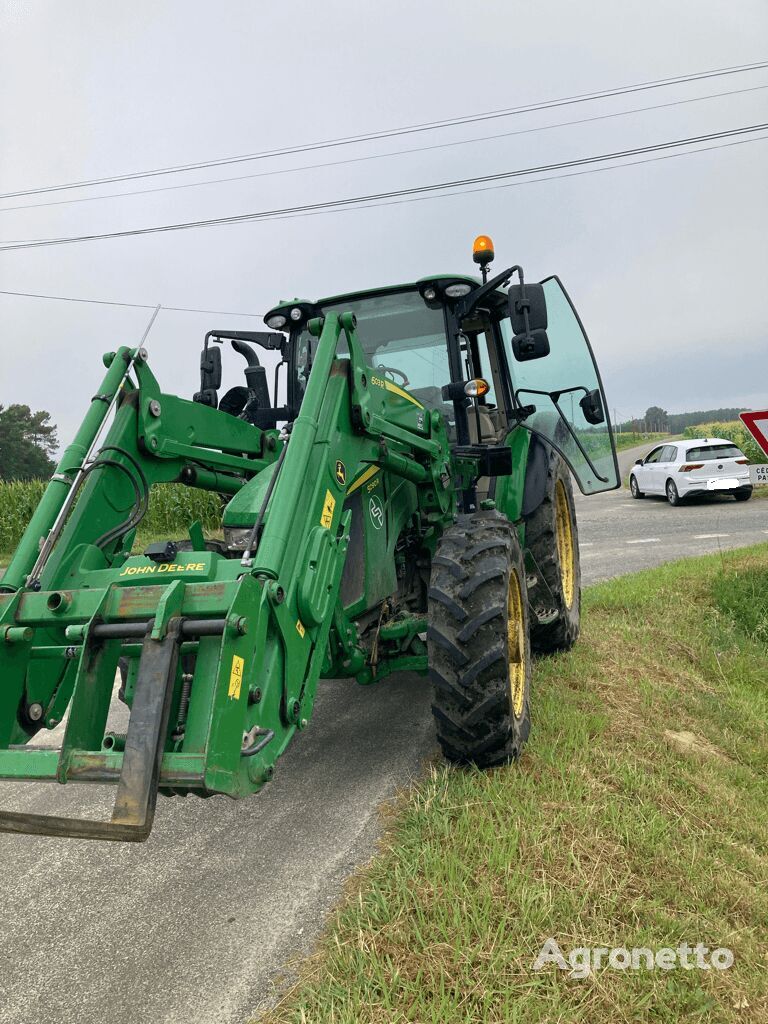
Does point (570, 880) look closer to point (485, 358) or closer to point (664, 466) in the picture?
point (485, 358)

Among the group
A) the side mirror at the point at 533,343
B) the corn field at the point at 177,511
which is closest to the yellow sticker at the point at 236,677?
the side mirror at the point at 533,343

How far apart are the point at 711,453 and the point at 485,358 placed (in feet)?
45.0

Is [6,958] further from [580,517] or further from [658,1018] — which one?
[580,517]

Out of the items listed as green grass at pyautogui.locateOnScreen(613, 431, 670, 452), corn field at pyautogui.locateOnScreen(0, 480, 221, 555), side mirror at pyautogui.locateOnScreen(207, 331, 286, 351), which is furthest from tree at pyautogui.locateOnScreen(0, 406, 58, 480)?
green grass at pyautogui.locateOnScreen(613, 431, 670, 452)

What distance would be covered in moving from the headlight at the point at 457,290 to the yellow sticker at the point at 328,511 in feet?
6.08

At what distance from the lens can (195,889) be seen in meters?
3.01

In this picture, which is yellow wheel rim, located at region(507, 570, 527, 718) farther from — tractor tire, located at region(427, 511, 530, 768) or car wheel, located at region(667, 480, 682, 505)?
car wheel, located at region(667, 480, 682, 505)

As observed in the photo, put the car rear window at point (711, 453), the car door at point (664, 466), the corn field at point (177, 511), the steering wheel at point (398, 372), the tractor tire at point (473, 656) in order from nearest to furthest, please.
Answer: the tractor tire at point (473, 656) < the steering wheel at point (398, 372) < the corn field at point (177, 511) < the car rear window at point (711, 453) < the car door at point (664, 466)

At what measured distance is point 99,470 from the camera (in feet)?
11.5

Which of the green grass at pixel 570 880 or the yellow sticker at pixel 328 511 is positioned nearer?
the green grass at pixel 570 880

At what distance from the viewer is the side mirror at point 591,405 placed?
17.5 feet

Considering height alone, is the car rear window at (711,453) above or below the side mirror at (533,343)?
below

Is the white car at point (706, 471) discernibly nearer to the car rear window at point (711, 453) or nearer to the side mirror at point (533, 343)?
the car rear window at point (711, 453)

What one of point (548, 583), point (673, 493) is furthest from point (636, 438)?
point (548, 583)
